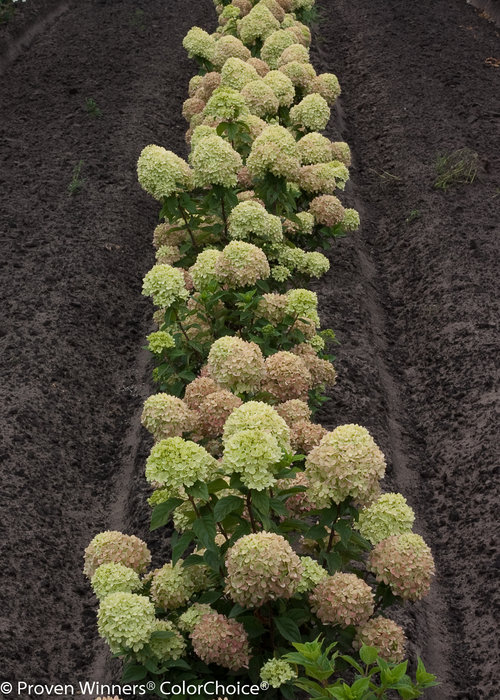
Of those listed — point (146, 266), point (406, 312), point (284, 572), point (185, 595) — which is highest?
point (284, 572)

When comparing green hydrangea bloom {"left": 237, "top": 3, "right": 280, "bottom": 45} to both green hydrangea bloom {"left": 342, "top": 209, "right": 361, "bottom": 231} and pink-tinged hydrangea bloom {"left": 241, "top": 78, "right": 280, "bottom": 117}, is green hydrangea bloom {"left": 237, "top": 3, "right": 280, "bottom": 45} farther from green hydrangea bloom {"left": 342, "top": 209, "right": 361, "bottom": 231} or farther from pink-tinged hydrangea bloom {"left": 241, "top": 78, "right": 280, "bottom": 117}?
green hydrangea bloom {"left": 342, "top": 209, "right": 361, "bottom": 231}

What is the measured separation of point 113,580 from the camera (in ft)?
10.8

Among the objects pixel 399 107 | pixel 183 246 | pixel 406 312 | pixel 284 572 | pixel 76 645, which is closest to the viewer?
pixel 284 572

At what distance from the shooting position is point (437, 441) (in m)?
6.33

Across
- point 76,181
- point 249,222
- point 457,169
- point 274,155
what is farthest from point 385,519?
point 76,181

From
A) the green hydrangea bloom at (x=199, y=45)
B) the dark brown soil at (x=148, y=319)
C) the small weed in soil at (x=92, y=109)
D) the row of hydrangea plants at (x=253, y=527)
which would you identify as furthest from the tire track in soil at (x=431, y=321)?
the small weed in soil at (x=92, y=109)

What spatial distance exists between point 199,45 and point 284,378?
247 inches

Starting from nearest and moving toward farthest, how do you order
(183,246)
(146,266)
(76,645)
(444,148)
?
(76,645)
(183,246)
(146,266)
(444,148)

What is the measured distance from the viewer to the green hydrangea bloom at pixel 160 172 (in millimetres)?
5621

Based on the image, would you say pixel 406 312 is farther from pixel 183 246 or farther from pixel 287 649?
pixel 287 649

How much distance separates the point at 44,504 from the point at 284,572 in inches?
111

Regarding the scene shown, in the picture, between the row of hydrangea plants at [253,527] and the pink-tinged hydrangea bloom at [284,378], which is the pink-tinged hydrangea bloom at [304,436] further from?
the pink-tinged hydrangea bloom at [284,378]

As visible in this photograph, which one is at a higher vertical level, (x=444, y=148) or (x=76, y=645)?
A: (x=444, y=148)

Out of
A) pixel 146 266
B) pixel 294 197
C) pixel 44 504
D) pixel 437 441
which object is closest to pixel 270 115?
pixel 294 197
